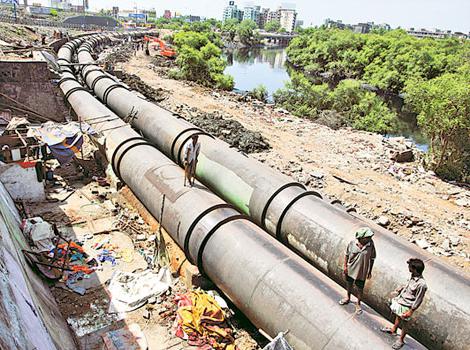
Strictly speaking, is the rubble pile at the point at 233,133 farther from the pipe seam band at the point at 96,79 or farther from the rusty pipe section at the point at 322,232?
the rusty pipe section at the point at 322,232

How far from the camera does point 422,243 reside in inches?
407

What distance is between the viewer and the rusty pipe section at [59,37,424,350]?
4.99 meters

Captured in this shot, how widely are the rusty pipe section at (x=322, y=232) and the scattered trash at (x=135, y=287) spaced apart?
243cm

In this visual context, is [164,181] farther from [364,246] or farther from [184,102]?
[184,102]

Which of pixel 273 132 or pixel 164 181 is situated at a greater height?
pixel 164 181

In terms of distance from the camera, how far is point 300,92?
26.3m

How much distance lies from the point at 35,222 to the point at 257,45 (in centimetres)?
10759

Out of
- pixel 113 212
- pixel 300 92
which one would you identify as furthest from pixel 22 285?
pixel 300 92

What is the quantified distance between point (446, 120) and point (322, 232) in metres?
10.5

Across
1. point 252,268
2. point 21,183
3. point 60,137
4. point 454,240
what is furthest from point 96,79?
point 454,240

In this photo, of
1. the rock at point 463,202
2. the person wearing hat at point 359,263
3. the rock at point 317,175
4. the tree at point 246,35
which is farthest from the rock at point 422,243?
the tree at point 246,35

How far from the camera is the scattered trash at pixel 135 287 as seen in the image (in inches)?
276

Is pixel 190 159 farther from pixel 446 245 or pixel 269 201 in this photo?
pixel 446 245

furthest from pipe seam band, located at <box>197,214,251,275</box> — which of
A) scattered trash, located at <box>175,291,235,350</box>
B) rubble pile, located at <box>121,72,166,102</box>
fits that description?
rubble pile, located at <box>121,72,166,102</box>
